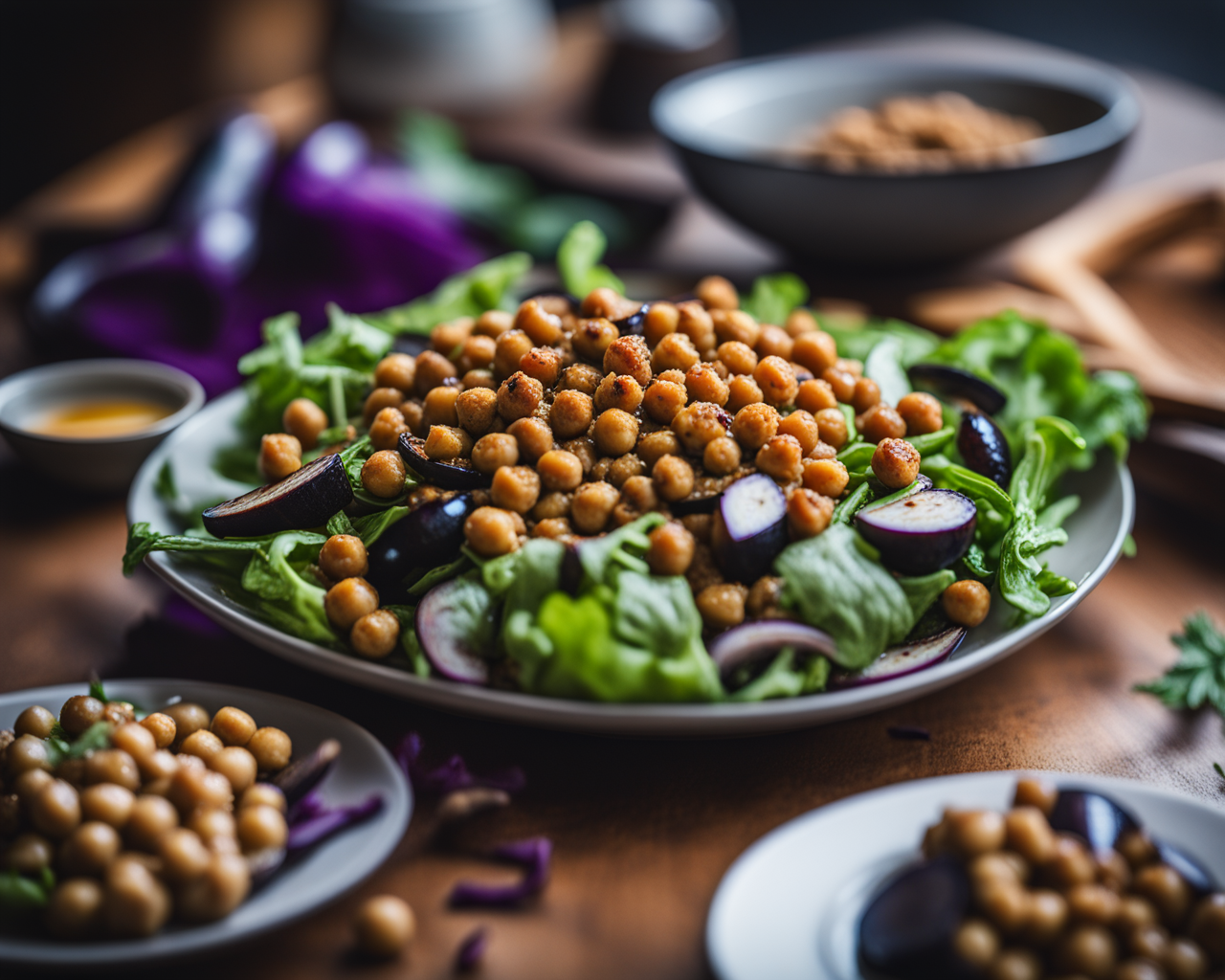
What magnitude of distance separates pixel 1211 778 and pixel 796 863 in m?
0.72

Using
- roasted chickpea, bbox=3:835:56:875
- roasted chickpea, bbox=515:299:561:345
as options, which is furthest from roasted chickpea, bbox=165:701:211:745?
roasted chickpea, bbox=515:299:561:345

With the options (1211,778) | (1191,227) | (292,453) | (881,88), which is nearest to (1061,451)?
(1211,778)

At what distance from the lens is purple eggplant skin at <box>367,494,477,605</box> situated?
155cm

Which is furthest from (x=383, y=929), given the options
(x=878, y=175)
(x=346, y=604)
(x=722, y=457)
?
(x=878, y=175)

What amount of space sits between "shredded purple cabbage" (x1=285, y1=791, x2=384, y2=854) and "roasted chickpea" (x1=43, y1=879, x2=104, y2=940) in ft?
0.72

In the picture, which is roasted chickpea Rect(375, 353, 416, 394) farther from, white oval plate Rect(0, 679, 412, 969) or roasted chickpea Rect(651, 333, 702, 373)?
white oval plate Rect(0, 679, 412, 969)

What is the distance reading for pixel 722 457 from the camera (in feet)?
5.27

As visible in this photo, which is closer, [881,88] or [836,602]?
[836,602]

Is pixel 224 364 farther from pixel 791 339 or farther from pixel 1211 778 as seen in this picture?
pixel 1211 778

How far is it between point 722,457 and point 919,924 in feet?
2.44

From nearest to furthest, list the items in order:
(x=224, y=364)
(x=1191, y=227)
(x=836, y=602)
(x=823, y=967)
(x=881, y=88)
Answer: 1. (x=823, y=967)
2. (x=836, y=602)
3. (x=224, y=364)
4. (x=1191, y=227)
5. (x=881, y=88)

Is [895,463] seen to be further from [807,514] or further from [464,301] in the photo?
[464,301]

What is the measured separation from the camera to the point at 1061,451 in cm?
188

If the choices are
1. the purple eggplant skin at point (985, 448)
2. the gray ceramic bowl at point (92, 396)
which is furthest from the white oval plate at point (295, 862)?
the purple eggplant skin at point (985, 448)
